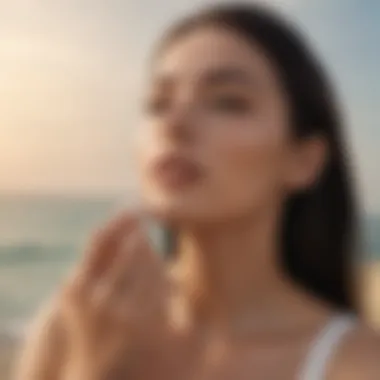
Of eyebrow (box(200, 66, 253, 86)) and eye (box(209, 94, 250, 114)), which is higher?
eyebrow (box(200, 66, 253, 86))

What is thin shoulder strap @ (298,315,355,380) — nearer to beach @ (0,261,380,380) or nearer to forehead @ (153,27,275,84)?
beach @ (0,261,380,380)

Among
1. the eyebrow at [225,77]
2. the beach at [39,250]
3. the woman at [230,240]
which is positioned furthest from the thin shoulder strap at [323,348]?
the eyebrow at [225,77]

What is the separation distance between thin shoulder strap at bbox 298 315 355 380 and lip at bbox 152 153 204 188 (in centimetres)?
17

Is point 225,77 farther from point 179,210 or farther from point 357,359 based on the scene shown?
point 357,359

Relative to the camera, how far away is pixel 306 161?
69 centimetres

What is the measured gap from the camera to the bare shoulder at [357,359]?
2.07 feet

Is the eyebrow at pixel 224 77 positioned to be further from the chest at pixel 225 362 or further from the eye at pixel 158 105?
the chest at pixel 225 362

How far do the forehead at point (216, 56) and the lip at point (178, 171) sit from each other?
3.0 inches

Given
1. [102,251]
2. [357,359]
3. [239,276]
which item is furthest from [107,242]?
[357,359]

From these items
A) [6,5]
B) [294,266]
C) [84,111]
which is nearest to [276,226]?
[294,266]

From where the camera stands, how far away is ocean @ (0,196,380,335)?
81cm

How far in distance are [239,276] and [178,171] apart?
0.12 metres

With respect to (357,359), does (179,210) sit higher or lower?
higher

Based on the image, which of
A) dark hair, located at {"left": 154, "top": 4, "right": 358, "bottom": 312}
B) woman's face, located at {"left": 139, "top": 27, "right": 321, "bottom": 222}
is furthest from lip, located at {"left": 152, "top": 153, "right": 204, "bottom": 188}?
dark hair, located at {"left": 154, "top": 4, "right": 358, "bottom": 312}
